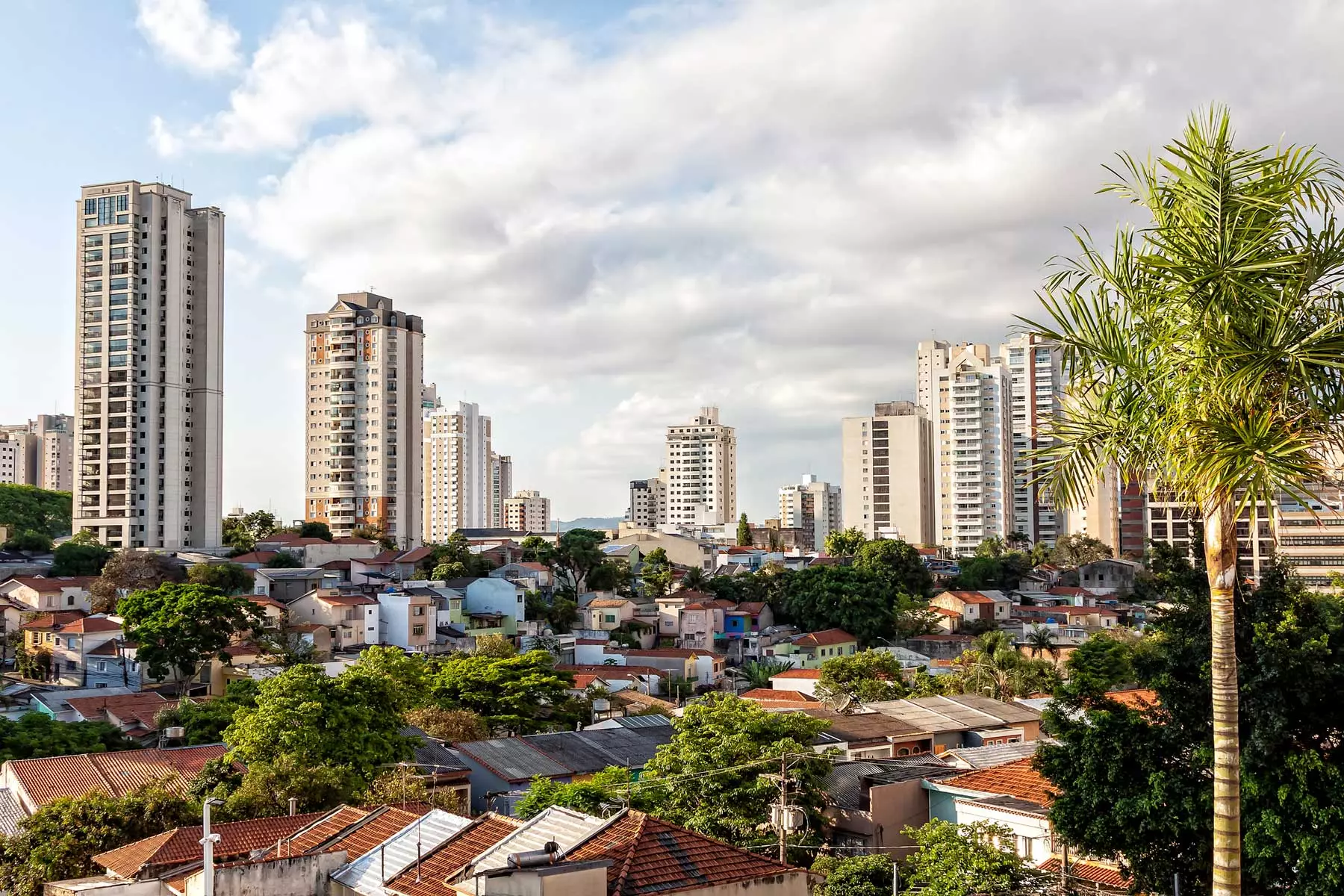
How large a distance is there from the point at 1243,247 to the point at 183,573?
62.0 m

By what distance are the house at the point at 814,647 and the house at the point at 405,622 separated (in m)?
16.5

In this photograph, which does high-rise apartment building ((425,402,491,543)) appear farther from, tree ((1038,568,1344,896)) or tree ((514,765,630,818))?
tree ((1038,568,1344,896))

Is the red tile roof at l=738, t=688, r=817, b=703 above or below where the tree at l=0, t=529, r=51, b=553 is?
below

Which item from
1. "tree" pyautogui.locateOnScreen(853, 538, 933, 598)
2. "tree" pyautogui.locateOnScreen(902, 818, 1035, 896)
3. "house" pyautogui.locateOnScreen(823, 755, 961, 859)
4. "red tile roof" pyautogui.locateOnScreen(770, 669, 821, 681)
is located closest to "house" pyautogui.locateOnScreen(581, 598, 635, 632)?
"tree" pyautogui.locateOnScreen(853, 538, 933, 598)

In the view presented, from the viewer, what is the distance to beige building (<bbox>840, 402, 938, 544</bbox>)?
121m

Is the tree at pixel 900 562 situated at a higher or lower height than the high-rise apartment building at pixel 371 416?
lower

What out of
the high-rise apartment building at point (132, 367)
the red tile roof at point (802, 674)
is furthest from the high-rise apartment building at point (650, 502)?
the red tile roof at point (802, 674)

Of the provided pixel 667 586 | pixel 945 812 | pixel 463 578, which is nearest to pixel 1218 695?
pixel 945 812

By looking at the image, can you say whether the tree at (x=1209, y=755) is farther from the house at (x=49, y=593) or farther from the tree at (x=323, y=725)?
the house at (x=49, y=593)

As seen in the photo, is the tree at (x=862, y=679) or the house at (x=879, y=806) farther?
the tree at (x=862, y=679)

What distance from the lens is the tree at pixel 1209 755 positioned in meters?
11.5

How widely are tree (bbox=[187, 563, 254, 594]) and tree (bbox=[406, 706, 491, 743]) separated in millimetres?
26775

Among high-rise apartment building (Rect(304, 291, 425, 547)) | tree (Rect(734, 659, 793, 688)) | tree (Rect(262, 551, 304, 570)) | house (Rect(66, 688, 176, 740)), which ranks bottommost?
tree (Rect(734, 659, 793, 688))

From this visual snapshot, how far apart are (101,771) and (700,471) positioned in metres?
141
